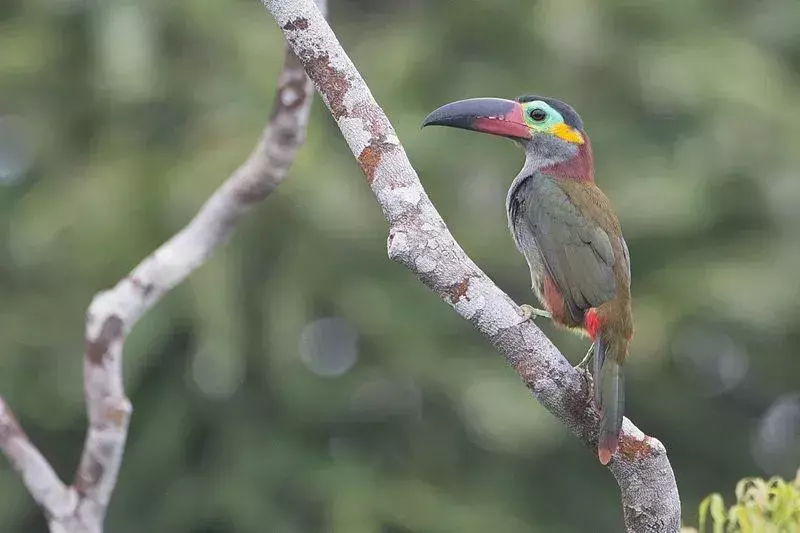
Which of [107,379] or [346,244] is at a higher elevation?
[346,244]

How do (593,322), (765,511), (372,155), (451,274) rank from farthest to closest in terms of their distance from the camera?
(593,322) → (765,511) → (372,155) → (451,274)

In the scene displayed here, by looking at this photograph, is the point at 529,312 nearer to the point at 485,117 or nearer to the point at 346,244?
the point at 485,117

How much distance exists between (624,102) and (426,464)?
2.13 meters

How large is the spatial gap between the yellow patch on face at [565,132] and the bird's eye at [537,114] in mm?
37

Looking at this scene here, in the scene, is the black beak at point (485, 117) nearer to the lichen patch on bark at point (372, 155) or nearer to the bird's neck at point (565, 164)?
the bird's neck at point (565, 164)

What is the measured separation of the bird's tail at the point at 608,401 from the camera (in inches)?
91.6

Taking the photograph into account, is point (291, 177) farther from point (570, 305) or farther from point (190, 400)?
point (570, 305)

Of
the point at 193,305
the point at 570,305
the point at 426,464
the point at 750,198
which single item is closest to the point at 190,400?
the point at 193,305

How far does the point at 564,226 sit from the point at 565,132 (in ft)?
1.17

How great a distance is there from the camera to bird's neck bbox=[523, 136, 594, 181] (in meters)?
3.22

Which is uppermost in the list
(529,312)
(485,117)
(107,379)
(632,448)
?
(485,117)

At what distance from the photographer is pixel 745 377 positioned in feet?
24.9

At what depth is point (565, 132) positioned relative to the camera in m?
3.21

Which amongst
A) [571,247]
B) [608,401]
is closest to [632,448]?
[608,401]
